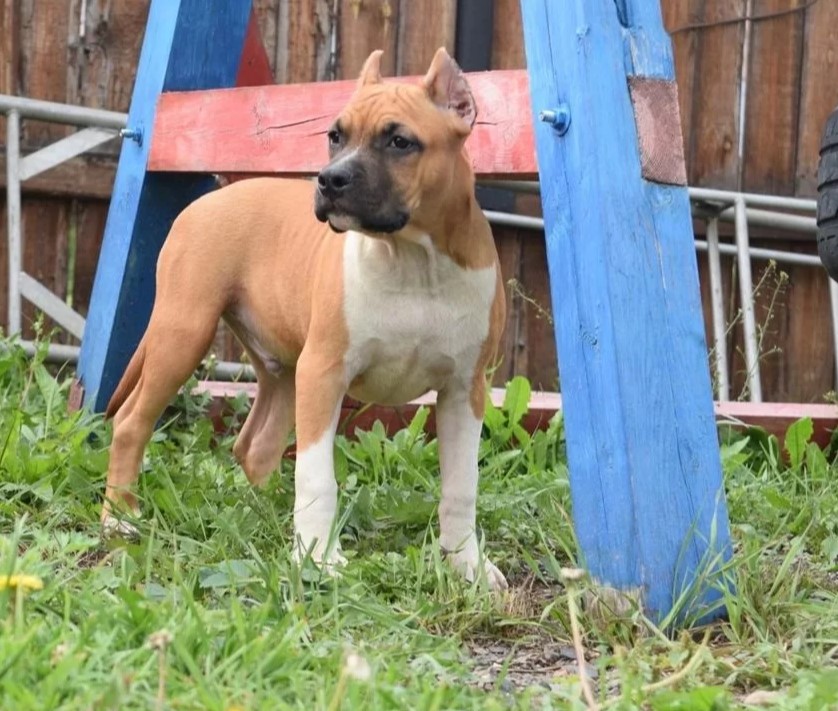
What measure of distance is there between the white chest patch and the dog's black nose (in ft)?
0.95

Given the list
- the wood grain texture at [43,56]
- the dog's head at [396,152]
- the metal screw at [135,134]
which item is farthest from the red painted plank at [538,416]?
the wood grain texture at [43,56]

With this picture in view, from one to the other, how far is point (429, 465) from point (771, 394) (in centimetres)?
305

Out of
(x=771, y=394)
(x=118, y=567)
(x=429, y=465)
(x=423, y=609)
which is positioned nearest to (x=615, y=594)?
(x=423, y=609)

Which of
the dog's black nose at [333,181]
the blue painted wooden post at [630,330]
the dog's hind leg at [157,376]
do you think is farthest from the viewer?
the dog's hind leg at [157,376]

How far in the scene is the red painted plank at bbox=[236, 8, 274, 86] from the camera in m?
5.28

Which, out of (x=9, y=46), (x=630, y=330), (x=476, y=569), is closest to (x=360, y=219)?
(x=630, y=330)

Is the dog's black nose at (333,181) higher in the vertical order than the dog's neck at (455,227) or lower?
higher

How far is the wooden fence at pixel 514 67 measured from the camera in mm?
6898

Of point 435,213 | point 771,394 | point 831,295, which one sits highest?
point 435,213

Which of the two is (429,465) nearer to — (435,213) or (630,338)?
(435,213)

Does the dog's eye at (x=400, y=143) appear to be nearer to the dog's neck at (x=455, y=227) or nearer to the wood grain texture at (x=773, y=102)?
the dog's neck at (x=455, y=227)

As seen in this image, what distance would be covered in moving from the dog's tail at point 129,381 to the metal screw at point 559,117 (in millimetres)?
1782

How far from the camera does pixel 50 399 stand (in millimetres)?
5121

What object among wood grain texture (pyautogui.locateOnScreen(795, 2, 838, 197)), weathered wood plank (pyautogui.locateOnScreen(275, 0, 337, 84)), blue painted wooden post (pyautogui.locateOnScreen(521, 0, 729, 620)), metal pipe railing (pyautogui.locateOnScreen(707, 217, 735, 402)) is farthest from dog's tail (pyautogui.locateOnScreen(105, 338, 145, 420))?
wood grain texture (pyautogui.locateOnScreen(795, 2, 838, 197))
